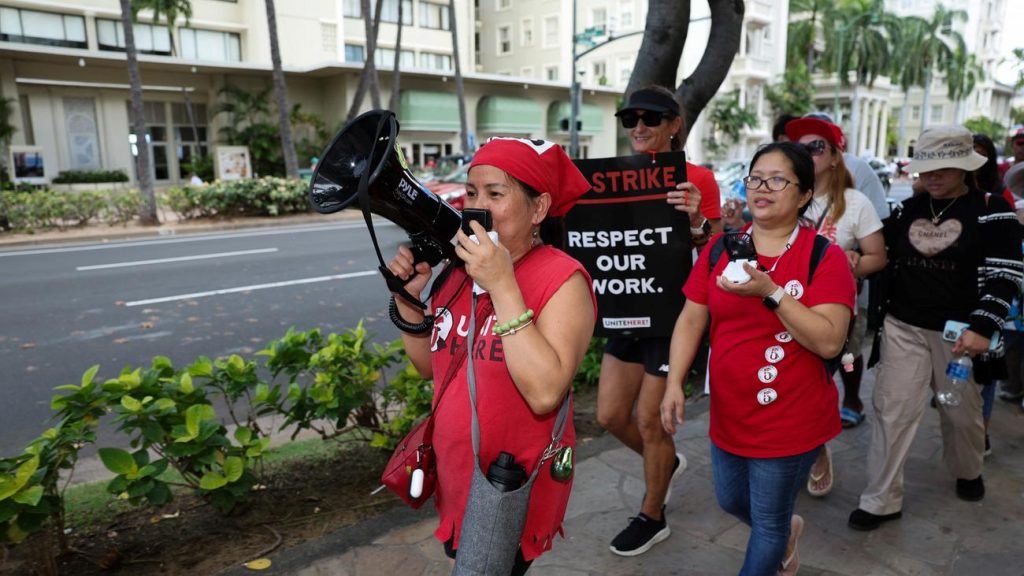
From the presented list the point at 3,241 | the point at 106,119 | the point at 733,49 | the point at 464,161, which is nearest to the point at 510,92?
the point at 464,161

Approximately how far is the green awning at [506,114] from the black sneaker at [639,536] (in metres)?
31.4

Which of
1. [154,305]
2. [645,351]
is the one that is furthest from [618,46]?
[645,351]

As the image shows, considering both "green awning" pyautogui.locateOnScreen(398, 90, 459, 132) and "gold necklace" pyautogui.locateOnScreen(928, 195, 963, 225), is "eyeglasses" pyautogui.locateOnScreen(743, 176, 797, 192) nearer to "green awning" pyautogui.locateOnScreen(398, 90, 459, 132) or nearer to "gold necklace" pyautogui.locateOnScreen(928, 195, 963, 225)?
"gold necklace" pyautogui.locateOnScreen(928, 195, 963, 225)

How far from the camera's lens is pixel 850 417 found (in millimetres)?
4383

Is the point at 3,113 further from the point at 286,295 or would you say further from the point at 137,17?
the point at 286,295

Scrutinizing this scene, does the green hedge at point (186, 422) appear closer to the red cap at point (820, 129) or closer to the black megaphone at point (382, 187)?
the black megaphone at point (382, 187)

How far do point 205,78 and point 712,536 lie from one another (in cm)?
Answer: 3016

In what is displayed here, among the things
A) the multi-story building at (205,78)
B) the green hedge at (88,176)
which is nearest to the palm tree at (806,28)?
the multi-story building at (205,78)

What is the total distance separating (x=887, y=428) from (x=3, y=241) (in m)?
15.9

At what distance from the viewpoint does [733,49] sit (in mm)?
4965

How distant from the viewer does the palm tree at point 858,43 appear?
4716 cm

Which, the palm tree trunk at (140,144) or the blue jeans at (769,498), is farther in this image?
the palm tree trunk at (140,144)

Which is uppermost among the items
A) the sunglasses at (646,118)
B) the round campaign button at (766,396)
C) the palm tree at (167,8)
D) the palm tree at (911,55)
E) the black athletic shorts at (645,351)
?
the palm tree at (911,55)

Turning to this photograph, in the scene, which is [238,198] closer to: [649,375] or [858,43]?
[649,375]
